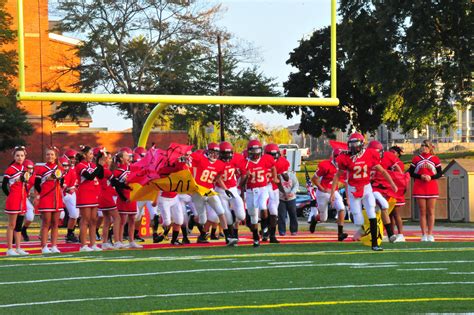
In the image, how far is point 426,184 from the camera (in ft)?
55.5

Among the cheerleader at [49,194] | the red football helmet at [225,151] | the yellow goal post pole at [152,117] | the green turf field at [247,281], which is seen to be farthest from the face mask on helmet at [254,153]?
the cheerleader at [49,194]

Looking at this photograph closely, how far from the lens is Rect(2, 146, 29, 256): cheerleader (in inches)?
609

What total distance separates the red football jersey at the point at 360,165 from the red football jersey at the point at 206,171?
2381 mm

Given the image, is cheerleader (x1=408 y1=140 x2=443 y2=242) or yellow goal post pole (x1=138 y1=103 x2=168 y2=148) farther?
cheerleader (x1=408 y1=140 x2=443 y2=242)

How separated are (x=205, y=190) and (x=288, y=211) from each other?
158 inches

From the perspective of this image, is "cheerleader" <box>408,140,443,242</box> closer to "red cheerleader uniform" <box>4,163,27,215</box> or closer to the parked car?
"red cheerleader uniform" <box>4,163,27,215</box>

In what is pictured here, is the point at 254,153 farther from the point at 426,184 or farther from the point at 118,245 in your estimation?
the point at 426,184

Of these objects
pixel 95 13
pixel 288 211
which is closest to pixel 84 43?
pixel 95 13

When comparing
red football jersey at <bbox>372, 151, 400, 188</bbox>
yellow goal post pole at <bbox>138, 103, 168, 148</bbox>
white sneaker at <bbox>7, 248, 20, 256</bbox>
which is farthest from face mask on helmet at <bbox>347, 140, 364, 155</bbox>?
white sneaker at <bbox>7, 248, 20, 256</bbox>

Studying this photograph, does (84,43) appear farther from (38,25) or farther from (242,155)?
(242,155)

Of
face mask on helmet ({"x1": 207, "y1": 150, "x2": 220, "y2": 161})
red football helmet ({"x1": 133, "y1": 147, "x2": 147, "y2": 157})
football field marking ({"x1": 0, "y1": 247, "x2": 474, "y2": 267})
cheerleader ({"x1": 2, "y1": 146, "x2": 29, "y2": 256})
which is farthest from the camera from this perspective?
red football helmet ({"x1": 133, "y1": 147, "x2": 147, "y2": 157})

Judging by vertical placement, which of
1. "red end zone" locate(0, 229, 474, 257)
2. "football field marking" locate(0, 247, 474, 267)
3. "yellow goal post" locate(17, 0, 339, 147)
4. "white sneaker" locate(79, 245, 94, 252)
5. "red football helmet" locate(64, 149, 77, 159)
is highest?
"yellow goal post" locate(17, 0, 339, 147)

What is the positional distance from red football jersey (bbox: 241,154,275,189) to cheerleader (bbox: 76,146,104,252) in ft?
7.73

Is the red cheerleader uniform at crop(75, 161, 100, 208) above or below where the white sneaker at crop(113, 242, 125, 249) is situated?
above
